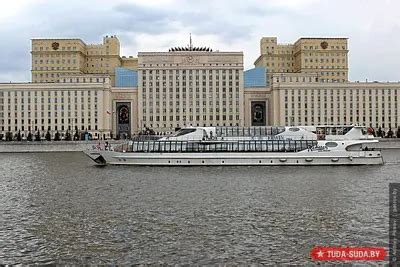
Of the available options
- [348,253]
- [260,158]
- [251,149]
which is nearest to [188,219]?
[348,253]

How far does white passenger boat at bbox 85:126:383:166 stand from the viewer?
8225 centimetres

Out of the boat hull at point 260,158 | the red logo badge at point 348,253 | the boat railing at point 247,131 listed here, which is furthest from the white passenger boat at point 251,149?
the red logo badge at point 348,253

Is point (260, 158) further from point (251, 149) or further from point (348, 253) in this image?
point (348, 253)

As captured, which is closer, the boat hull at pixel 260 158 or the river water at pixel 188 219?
the river water at pixel 188 219

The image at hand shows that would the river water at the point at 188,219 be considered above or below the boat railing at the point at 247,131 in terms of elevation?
below

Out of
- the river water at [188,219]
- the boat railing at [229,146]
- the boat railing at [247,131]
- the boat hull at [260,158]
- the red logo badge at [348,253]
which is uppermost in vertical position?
the boat railing at [247,131]

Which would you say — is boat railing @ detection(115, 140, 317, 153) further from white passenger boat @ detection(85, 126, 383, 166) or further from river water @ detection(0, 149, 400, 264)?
river water @ detection(0, 149, 400, 264)

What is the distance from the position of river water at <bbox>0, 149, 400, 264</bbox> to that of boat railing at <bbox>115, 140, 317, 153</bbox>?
20570mm

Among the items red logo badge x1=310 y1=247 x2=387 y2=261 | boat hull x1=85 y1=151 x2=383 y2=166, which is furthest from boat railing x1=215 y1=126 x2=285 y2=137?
red logo badge x1=310 y1=247 x2=387 y2=261

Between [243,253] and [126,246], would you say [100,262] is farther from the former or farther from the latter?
[243,253]

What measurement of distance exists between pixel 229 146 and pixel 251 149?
11.5 feet

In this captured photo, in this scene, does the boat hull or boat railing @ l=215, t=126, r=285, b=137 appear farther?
boat railing @ l=215, t=126, r=285, b=137

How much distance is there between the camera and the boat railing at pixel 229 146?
8325cm

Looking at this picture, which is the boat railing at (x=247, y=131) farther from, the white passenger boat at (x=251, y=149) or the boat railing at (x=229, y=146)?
the boat railing at (x=229, y=146)
